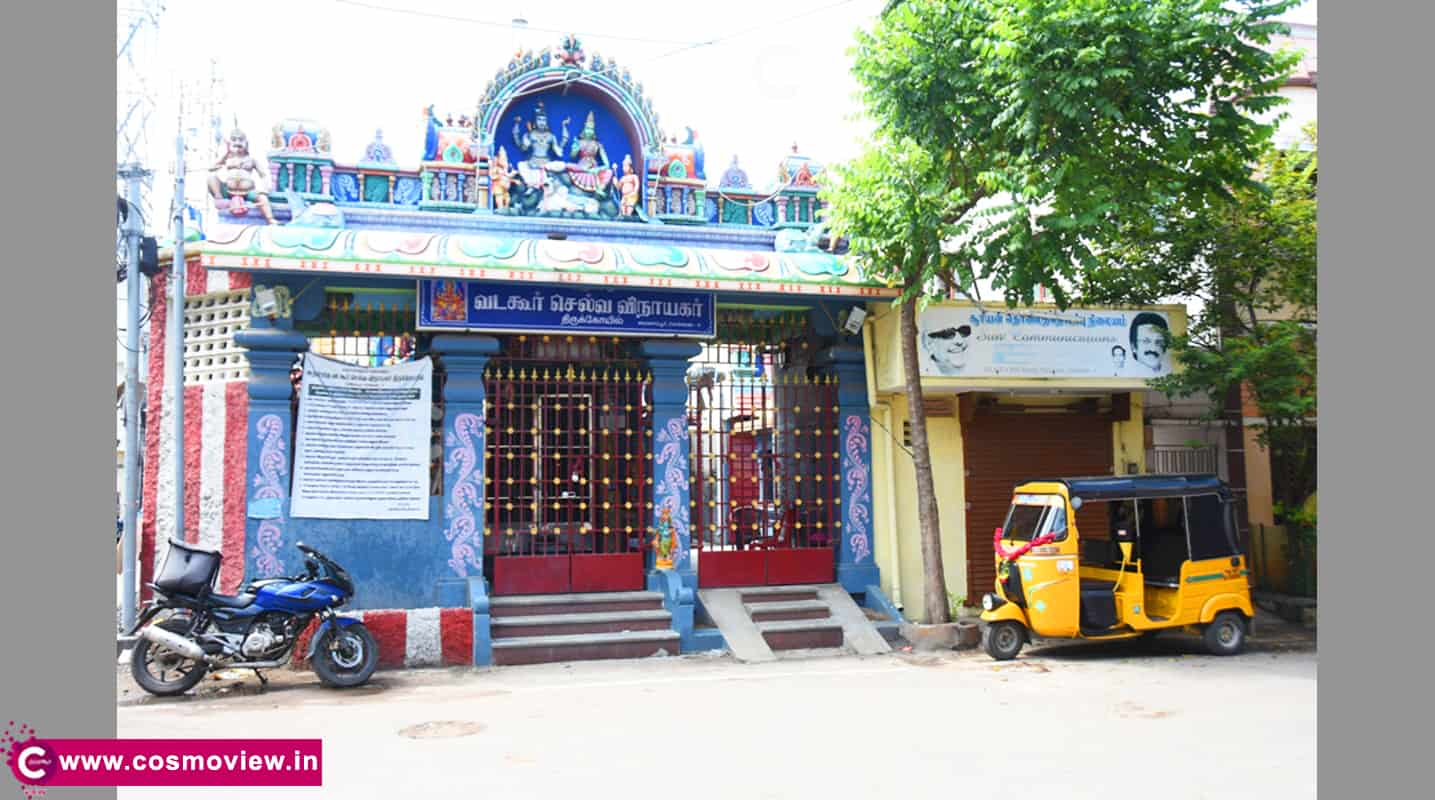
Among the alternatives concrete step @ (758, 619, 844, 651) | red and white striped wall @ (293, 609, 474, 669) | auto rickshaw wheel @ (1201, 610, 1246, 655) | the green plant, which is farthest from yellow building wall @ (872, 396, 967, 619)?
red and white striped wall @ (293, 609, 474, 669)

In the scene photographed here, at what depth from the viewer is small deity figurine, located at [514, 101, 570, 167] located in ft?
38.3

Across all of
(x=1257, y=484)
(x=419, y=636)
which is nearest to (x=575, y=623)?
(x=419, y=636)

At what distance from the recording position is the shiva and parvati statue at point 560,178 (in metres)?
11.6

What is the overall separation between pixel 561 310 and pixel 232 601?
3968 mm

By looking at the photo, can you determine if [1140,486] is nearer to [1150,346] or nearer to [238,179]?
[1150,346]

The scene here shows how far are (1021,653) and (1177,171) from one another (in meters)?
4.78

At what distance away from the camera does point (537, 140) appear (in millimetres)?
11711

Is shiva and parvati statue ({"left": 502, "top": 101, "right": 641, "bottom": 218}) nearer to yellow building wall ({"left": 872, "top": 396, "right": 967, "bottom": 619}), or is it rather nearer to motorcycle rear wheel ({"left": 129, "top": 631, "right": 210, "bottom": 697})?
yellow building wall ({"left": 872, "top": 396, "right": 967, "bottom": 619})

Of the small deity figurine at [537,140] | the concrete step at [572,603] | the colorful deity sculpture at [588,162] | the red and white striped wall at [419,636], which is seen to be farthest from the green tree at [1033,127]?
the red and white striped wall at [419,636]

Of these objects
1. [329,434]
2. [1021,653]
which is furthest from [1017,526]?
[329,434]

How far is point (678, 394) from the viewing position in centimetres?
1123

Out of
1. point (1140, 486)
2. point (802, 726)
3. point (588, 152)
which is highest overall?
point (588, 152)

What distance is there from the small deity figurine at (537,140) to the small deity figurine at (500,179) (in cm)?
28

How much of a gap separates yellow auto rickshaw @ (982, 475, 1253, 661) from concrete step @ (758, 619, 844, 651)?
150 centimetres
